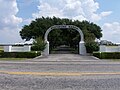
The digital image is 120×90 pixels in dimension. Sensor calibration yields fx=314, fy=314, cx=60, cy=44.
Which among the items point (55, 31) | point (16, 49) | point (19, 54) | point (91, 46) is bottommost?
point (19, 54)

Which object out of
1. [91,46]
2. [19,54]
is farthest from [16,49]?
[91,46]

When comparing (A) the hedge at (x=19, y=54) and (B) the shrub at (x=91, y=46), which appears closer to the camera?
(A) the hedge at (x=19, y=54)

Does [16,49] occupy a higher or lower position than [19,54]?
higher

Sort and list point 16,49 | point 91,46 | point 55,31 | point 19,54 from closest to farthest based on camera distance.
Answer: point 19,54 → point 16,49 → point 91,46 → point 55,31

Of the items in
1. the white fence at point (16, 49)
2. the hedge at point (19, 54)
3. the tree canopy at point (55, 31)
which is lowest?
the hedge at point (19, 54)

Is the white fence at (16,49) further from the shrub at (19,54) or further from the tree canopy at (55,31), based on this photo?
the tree canopy at (55,31)

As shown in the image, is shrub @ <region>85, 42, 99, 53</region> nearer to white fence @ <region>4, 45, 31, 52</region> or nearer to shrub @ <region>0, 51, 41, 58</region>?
white fence @ <region>4, 45, 31, 52</region>

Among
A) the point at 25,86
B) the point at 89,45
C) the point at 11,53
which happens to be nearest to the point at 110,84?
the point at 25,86

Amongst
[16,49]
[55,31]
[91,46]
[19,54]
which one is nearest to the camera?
[19,54]

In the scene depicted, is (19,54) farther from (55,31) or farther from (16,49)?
(55,31)

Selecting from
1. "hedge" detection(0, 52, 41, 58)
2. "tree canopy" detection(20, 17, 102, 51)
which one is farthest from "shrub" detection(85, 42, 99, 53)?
"tree canopy" detection(20, 17, 102, 51)

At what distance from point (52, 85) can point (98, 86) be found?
62.2 inches

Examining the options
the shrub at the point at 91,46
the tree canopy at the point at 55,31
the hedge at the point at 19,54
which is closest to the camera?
the hedge at the point at 19,54

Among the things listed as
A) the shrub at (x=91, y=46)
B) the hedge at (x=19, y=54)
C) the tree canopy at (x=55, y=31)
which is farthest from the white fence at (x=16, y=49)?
the tree canopy at (x=55, y=31)
